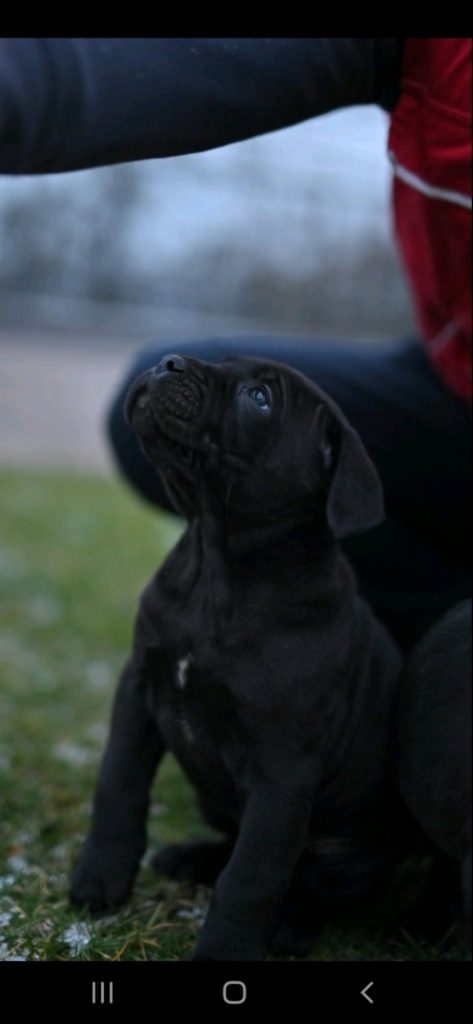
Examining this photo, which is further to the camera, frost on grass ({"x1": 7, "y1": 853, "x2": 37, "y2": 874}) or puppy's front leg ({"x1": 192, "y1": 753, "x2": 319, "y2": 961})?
frost on grass ({"x1": 7, "y1": 853, "x2": 37, "y2": 874})

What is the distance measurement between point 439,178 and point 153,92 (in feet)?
2.10

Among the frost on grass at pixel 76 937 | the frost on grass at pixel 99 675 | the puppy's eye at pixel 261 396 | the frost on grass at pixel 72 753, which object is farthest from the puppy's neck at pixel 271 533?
the frost on grass at pixel 99 675

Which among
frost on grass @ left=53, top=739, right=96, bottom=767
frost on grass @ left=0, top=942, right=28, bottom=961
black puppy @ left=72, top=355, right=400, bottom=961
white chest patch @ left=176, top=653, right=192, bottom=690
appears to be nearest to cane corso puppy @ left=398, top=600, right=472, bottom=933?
black puppy @ left=72, top=355, right=400, bottom=961

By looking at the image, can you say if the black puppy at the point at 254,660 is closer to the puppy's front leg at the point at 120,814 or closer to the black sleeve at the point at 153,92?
the puppy's front leg at the point at 120,814

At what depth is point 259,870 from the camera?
5.57 feet

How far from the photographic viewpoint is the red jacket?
192cm

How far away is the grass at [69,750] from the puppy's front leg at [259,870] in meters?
0.14

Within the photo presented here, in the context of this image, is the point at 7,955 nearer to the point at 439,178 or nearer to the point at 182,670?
the point at 182,670

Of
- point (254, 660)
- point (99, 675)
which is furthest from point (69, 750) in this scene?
point (254, 660)

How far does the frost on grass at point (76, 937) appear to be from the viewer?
1.74 metres

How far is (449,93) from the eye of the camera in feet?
A: 6.30

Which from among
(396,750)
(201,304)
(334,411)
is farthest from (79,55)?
(201,304)

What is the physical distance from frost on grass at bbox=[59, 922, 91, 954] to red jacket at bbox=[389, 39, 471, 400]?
124 cm

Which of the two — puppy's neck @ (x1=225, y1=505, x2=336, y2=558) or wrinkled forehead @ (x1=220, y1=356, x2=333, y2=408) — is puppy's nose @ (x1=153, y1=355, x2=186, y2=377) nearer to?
wrinkled forehead @ (x1=220, y1=356, x2=333, y2=408)
